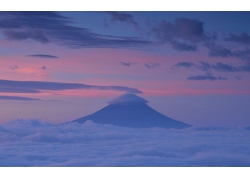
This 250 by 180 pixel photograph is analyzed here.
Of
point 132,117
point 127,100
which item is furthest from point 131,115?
point 127,100

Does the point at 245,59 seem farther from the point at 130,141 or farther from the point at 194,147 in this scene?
the point at 130,141

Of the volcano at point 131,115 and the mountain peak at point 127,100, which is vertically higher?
the mountain peak at point 127,100

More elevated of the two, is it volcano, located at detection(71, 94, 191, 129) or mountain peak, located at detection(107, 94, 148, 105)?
mountain peak, located at detection(107, 94, 148, 105)

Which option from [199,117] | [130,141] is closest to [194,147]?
[199,117]

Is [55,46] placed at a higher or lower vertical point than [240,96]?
higher

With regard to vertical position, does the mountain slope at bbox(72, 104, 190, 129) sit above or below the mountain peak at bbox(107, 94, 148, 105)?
below

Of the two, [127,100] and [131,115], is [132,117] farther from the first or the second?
[127,100]
